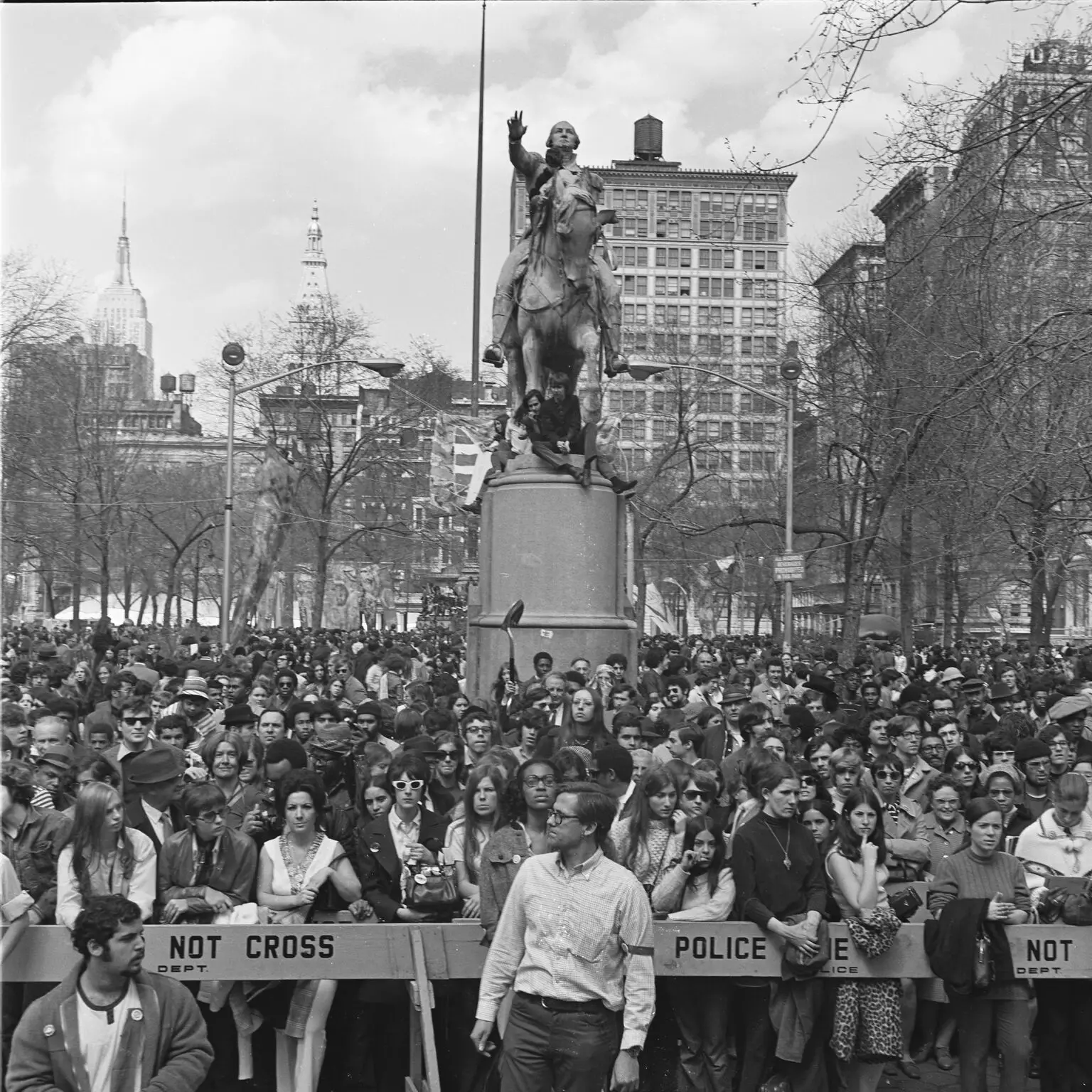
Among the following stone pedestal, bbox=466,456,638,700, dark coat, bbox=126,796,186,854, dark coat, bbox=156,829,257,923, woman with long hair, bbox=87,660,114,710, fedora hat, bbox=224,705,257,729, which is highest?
stone pedestal, bbox=466,456,638,700

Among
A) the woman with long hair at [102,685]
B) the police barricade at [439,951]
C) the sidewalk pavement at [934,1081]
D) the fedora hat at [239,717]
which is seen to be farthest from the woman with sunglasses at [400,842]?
the woman with long hair at [102,685]

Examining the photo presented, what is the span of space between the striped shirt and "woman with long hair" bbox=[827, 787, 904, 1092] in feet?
5.04

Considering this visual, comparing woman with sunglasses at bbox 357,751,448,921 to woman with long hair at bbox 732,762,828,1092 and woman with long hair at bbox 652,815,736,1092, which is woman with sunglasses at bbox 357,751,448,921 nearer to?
woman with long hair at bbox 652,815,736,1092

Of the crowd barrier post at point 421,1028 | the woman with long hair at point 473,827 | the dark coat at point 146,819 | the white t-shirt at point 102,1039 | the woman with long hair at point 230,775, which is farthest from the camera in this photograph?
the woman with long hair at point 230,775

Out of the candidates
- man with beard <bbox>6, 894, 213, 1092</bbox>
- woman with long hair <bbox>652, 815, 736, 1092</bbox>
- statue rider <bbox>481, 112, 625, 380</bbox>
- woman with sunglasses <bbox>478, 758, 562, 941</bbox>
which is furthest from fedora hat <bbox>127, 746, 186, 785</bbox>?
statue rider <bbox>481, 112, 625, 380</bbox>

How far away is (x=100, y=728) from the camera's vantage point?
11445mm

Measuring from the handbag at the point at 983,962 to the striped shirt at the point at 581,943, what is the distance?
185cm

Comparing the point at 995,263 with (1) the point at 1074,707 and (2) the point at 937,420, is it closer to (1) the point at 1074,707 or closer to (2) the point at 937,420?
(2) the point at 937,420

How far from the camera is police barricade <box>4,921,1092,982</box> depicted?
6.84 m

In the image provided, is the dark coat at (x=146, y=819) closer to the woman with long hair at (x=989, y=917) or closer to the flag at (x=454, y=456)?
the woman with long hair at (x=989, y=917)

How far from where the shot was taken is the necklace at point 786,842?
6.96 meters

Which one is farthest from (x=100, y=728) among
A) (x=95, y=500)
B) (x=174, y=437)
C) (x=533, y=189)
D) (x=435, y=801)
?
(x=174, y=437)

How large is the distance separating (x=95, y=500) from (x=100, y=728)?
3565 cm

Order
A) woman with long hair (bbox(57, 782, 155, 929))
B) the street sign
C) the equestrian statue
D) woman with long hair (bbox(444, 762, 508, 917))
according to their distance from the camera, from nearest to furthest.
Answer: woman with long hair (bbox(57, 782, 155, 929))
woman with long hair (bbox(444, 762, 508, 917))
the equestrian statue
the street sign
